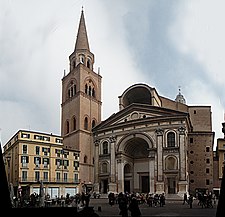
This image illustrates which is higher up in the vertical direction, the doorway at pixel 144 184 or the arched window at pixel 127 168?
the arched window at pixel 127 168

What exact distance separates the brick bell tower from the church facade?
194 mm

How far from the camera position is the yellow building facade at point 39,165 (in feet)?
183

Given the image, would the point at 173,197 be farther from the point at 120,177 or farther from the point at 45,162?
the point at 45,162

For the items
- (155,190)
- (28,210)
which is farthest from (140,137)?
(28,210)

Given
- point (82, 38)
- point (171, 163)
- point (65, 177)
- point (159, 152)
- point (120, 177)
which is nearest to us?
point (171, 163)

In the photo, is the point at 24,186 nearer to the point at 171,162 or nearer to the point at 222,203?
the point at 171,162

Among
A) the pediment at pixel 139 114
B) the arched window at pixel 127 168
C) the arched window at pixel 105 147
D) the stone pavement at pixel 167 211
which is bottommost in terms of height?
the stone pavement at pixel 167 211

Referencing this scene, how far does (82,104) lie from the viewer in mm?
72188

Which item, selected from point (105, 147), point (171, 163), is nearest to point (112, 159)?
point (105, 147)

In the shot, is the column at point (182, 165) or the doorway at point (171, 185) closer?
the column at point (182, 165)

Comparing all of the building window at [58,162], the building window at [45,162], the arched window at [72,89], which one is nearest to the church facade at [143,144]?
the arched window at [72,89]

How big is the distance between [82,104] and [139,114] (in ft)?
66.5

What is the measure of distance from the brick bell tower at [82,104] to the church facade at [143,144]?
0.19 metres

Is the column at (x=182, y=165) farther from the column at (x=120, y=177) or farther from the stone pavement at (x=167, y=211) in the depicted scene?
the stone pavement at (x=167, y=211)
